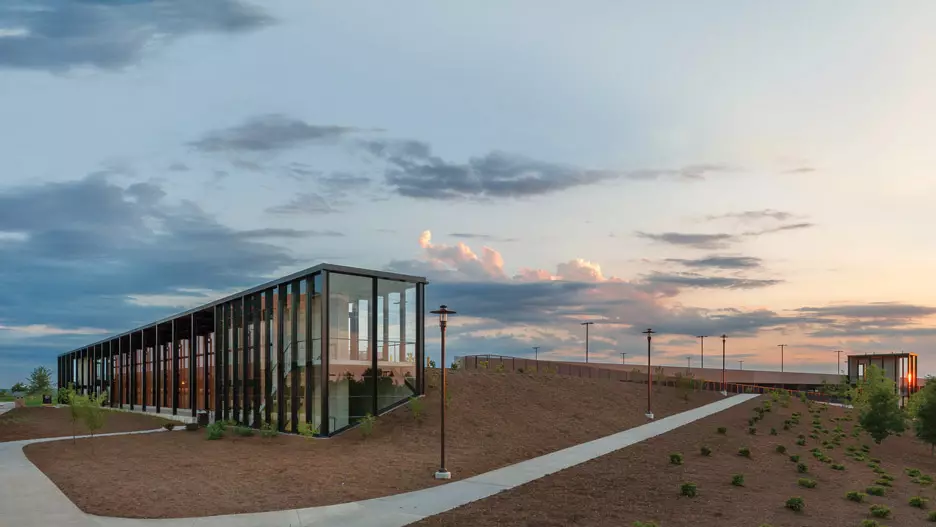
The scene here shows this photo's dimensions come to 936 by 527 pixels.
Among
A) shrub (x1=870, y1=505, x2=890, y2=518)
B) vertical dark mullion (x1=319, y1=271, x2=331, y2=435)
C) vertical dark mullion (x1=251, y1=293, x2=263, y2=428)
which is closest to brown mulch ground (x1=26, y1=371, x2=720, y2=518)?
vertical dark mullion (x1=319, y1=271, x2=331, y2=435)

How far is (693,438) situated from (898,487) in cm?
804

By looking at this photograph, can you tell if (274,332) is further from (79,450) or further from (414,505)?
(414,505)

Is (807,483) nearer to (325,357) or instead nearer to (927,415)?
(325,357)

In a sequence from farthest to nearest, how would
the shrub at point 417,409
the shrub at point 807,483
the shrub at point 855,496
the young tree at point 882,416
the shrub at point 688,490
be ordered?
the young tree at point 882,416
the shrub at point 417,409
the shrub at point 807,483
the shrub at point 855,496
the shrub at point 688,490

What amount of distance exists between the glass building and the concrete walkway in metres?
10.1

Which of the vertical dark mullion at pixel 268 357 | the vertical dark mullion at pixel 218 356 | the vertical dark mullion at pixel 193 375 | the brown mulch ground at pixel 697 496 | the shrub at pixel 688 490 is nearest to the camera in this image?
the brown mulch ground at pixel 697 496

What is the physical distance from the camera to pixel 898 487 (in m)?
28.6

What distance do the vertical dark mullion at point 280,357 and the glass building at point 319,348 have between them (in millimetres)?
48

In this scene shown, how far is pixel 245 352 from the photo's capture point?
39.6 metres

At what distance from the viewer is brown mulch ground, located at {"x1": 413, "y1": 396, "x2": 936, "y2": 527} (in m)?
18.9

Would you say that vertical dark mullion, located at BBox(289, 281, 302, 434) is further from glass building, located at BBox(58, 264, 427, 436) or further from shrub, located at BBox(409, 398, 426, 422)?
shrub, located at BBox(409, 398, 426, 422)

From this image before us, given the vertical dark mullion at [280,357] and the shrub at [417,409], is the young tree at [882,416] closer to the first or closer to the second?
the shrub at [417,409]

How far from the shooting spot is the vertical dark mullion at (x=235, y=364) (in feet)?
133

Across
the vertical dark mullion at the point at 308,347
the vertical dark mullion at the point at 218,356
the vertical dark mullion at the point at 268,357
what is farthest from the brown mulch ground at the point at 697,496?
the vertical dark mullion at the point at 218,356
